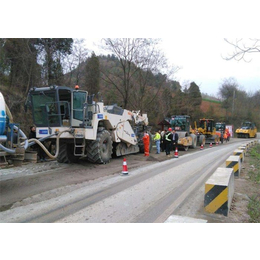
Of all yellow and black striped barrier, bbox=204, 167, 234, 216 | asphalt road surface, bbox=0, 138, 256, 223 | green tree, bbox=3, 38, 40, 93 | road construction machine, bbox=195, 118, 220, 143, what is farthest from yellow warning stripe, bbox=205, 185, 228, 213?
road construction machine, bbox=195, 118, 220, 143

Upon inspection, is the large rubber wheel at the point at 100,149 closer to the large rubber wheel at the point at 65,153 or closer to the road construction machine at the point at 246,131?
the large rubber wheel at the point at 65,153

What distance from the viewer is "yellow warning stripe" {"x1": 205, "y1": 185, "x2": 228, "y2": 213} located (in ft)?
15.3

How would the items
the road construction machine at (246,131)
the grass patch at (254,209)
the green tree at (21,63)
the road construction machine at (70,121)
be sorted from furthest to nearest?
the road construction machine at (246,131) < the green tree at (21,63) < the road construction machine at (70,121) < the grass patch at (254,209)

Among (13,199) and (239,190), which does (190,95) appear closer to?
(239,190)

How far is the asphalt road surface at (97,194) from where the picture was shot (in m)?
4.70

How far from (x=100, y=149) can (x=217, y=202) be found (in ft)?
20.0

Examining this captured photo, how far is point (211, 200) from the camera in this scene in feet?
15.7

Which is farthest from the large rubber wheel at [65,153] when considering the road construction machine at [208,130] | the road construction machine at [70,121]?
the road construction machine at [208,130]

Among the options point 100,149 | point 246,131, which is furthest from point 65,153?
point 246,131

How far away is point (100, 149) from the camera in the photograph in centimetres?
997

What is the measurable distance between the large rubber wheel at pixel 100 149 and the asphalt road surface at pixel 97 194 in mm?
651

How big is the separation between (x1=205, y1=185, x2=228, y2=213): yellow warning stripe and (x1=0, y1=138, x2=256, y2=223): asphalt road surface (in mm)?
231

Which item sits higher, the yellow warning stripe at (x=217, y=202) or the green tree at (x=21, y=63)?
the green tree at (x=21, y=63)

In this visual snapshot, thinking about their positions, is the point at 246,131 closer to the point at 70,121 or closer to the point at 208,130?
the point at 208,130
